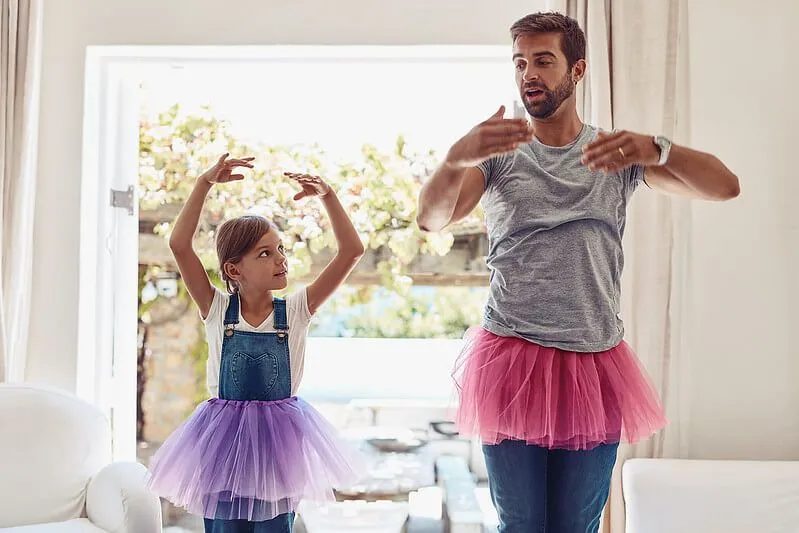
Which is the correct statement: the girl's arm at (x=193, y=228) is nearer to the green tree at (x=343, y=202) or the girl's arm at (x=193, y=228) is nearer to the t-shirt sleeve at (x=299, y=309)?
the t-shirt sleeve at (x=299, y=309)

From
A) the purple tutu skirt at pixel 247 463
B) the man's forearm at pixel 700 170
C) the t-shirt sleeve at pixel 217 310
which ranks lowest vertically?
the purple tutu skirt at pixel 247 463

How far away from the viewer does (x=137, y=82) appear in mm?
2955

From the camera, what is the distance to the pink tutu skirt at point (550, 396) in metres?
1.50

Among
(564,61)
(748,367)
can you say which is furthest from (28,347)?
(748,367)

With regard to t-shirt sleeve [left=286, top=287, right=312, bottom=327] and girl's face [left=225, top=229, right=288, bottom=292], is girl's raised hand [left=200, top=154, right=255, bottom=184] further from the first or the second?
t-shirt sleeve [left=286, top=287, right=312, bottom=327]

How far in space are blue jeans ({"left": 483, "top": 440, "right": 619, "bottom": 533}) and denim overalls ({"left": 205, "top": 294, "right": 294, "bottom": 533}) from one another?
0.62 m

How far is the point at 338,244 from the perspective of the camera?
203 centimetres

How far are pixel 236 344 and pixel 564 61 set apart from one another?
38.8 inches

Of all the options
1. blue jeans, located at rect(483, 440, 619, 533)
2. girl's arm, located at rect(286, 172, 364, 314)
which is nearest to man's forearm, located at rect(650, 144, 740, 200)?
blue jeans, located at rect(483, 440, 619, 533)

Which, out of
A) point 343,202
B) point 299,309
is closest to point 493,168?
point 299,309

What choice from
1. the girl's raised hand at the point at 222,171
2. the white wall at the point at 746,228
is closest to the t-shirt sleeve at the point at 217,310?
the girl's raised hand at the point at 222,171

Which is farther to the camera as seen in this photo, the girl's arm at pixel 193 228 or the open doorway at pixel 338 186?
the open doorway at pixel 338 186

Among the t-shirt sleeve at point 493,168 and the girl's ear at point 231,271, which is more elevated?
the t-shirt sleeve at point 493,168

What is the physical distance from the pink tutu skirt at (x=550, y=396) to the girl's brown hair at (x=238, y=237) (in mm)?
670
